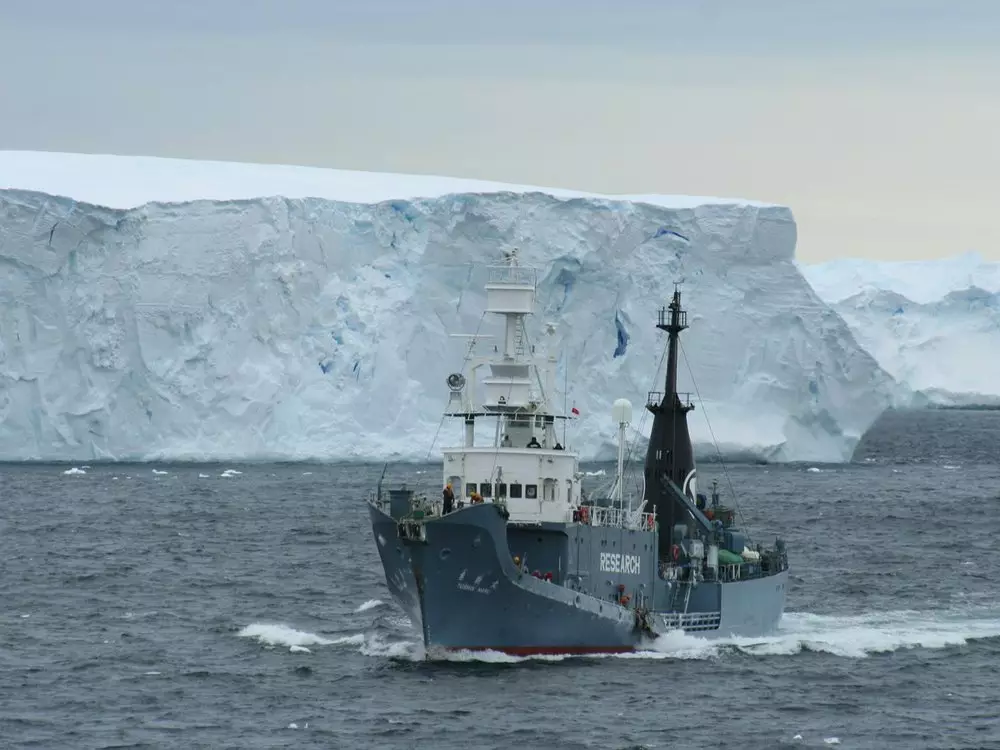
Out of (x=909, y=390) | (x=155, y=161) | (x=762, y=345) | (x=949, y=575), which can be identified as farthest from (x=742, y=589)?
(x=909, y=390)

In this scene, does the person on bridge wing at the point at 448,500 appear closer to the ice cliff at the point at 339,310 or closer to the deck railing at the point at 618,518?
the deck railing at the point at 618,518

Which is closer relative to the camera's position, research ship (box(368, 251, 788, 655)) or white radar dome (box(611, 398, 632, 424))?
research ship (box(368, 251, 788, 655))

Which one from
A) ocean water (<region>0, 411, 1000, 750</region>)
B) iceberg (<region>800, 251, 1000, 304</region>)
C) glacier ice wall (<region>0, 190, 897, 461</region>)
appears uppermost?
iceberg (<region>800, 251, 1000, 304</region>)

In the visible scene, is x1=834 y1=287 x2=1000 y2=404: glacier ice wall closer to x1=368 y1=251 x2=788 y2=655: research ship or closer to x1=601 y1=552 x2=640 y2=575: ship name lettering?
x1=368 y1=251 x2=788 y2=655: research ship

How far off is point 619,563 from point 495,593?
2.82 metres

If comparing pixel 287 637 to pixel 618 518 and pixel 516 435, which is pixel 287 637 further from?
pixel 618 518

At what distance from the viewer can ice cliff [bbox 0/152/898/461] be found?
57188 millimetres

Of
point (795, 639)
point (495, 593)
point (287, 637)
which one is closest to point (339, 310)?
point (287, 637)

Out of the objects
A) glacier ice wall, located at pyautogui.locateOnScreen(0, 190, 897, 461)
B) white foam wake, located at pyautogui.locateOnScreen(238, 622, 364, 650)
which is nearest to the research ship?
white foam wake, located at pyautogui.locateOnScreen(238, 622, 364, 650)

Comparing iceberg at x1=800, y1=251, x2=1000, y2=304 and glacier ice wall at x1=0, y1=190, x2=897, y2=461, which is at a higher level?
iceberg at x1=800, y1=251, x2=1000, y2=304

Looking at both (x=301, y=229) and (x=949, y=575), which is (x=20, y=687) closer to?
(x=949, y=575)

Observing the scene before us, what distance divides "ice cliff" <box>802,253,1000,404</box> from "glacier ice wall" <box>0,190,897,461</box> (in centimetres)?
4689

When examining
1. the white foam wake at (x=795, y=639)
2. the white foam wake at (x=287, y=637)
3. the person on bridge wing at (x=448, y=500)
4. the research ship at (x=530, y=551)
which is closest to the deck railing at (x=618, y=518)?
the research ship at (x=530, y=551)

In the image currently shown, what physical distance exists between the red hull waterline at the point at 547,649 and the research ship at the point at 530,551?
2cm
